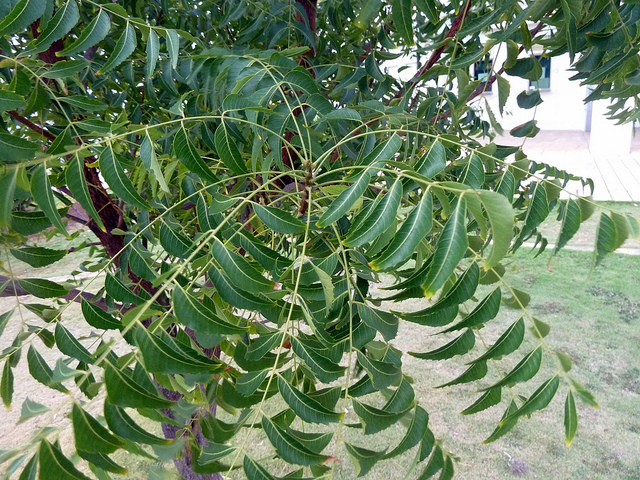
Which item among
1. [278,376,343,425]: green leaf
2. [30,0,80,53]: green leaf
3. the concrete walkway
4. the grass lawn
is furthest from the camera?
the concrete walkway

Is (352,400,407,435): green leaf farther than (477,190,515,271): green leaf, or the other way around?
(352,400,407,435): green leaf

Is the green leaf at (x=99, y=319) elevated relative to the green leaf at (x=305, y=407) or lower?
elevated

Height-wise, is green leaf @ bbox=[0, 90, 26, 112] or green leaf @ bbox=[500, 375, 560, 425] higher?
green leaf @ bbox=[0, 90, 26, 112]

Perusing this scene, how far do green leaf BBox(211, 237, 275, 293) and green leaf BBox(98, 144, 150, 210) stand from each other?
0.37ft

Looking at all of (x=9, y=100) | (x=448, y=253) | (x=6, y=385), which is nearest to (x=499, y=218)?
(x=448, y=253)

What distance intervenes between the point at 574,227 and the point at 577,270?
3.61 meters

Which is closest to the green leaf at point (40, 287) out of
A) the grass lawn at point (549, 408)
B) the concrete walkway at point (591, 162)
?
the grass lawn at point (549, 408)

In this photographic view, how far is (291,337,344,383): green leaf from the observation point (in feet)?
1.47

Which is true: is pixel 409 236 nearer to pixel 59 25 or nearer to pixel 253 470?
pixel 253 470

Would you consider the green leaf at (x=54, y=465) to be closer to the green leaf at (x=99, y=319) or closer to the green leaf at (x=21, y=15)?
the green leaf at (x=99, y=319)

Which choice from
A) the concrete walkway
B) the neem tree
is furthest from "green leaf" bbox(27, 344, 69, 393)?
the concrete walkway

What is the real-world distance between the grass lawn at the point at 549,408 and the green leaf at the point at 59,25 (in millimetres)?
1140

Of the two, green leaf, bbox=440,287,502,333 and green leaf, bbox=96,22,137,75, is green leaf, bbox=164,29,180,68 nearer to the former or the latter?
green leaf, bbox=96,22,137,75

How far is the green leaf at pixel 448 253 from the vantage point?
36cm
